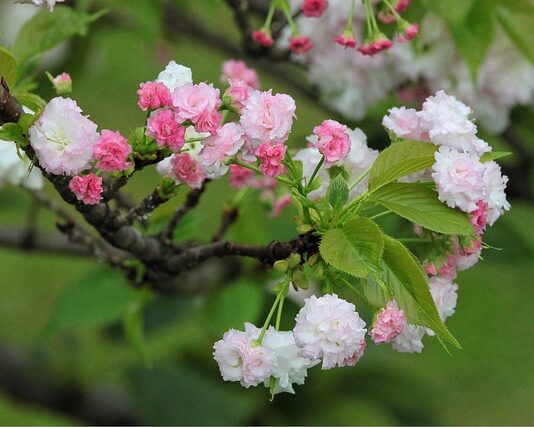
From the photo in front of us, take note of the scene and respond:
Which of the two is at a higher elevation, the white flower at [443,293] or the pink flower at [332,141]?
the pink flower at [332,141]

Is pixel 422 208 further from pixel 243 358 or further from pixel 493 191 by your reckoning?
pixel 243 358

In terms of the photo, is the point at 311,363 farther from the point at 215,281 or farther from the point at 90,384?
the point at 90,384

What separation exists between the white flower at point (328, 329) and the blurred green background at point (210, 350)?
382 millimetres

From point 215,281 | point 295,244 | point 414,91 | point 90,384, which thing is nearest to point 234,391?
point 90,384

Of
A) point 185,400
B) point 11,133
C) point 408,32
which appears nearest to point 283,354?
point 11,133

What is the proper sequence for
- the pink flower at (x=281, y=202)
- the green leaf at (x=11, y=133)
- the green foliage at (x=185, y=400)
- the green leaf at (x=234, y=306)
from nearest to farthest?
the green leaf at (x=11, y=133) < the pink flower at (x=281, y=202) < the green leaf at (x=234, y=306) < the green foliage at (x=185, y=400)

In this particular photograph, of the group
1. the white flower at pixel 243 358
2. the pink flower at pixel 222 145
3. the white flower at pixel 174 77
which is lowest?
the white flower at pixel 243 358

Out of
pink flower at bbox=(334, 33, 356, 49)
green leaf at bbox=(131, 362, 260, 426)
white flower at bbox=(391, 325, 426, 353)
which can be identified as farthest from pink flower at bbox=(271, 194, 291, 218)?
green leaf at bbox=(131, 362, 260, 426)

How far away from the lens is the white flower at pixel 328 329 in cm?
63

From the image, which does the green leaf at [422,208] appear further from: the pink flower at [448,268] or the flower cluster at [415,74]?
the flower cluster at [415,74]

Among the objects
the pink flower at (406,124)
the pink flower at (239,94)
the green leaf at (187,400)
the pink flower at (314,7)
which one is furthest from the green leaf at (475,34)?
the green leaf at (187,400)

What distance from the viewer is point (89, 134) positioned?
635mm

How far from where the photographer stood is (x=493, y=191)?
70cm

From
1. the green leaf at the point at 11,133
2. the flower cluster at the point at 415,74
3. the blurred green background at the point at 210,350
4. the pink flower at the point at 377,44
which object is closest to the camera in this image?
the green leaf at the point at 11,133
